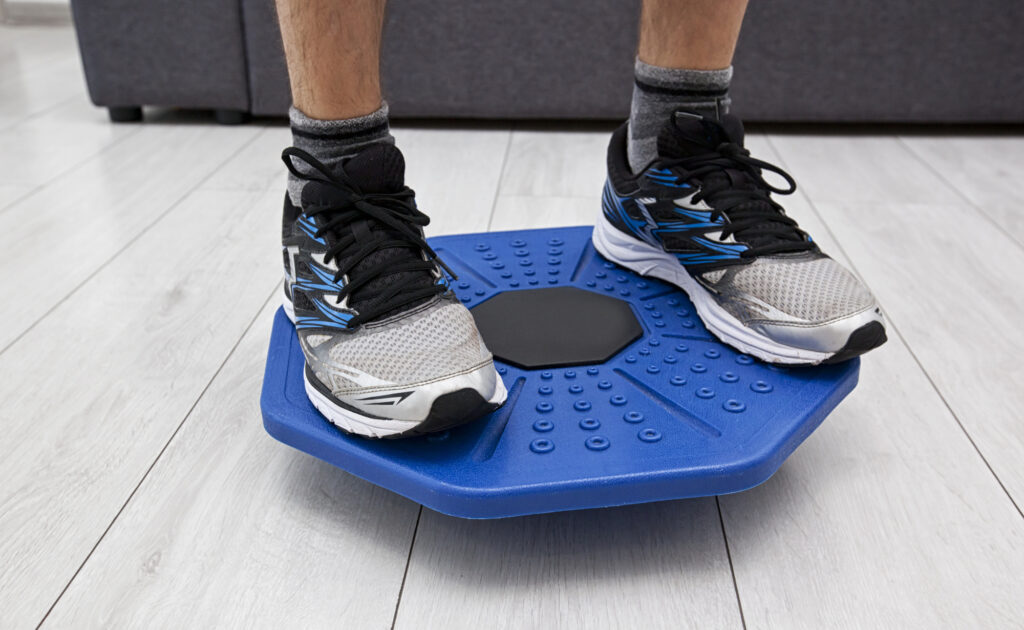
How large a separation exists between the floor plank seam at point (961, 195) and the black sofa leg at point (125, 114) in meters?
1.72

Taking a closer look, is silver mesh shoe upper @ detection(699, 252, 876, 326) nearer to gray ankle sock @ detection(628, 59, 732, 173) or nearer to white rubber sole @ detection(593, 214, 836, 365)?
white rubber sole @ detection(593, 214, 836, 365)

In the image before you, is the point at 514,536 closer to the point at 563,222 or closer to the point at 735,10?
the point at 735,10

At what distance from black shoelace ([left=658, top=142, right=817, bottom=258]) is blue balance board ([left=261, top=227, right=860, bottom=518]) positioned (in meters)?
0.11

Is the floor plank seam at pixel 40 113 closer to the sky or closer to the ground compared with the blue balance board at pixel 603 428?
closer to the ground

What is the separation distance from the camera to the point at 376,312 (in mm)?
716

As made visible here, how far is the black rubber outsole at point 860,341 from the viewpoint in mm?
745

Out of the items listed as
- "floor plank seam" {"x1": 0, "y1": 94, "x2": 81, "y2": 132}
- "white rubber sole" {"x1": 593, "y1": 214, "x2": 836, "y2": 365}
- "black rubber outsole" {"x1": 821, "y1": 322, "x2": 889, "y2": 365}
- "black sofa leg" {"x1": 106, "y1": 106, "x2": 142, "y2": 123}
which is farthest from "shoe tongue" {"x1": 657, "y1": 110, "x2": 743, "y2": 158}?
"floor plank seam" {"x1": 0, "y1": 94, "x2": 81, "y2": 132}

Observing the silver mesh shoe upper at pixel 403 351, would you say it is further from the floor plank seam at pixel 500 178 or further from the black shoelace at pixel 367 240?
the floor plank seam at pixel 500 178

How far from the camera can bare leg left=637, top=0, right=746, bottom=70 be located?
0.90 m

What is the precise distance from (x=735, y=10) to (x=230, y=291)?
0.73 meters

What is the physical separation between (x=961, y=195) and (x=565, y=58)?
83cm

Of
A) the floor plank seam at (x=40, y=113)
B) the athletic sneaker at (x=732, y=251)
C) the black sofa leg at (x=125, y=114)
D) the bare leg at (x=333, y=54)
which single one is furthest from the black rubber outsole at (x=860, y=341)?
the floor plank seam at (x=40, y=113)

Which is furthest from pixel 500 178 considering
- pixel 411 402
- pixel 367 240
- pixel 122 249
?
pixel 411 402

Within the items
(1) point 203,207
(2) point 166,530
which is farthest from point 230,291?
(2) point 166,530
